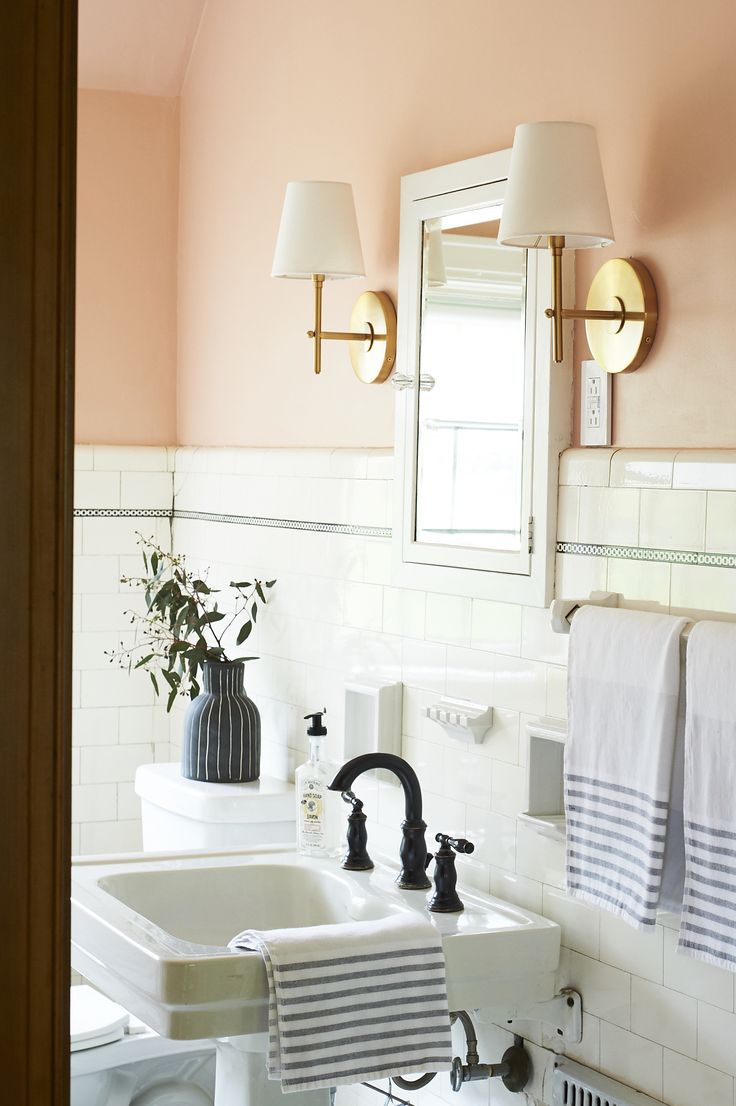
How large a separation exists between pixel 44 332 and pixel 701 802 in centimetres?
122

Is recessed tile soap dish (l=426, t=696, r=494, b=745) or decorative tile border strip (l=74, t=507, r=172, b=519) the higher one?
decorative tile border strip (l=74, t=507, r=172, b=519)

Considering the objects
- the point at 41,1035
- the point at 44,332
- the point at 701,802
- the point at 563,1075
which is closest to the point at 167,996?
the point at 563,1075

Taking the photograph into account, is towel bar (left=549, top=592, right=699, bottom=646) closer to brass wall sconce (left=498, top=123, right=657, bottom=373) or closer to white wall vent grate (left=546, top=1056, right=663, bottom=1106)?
brass wall sconce (left=498, top=123, right=657, bottom=373)

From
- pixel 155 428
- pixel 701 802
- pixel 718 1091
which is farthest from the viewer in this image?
pixel 155 428

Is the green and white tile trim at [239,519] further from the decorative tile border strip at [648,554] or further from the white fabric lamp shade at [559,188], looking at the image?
the white fabric lamp shade at [559,188]

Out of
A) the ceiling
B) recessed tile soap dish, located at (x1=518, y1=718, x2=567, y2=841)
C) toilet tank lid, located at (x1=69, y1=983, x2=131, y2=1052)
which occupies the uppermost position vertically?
the ceiling

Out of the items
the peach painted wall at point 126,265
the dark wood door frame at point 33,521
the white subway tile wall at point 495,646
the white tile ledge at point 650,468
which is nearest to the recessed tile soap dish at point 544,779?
the white subway tile wall at point 495,646

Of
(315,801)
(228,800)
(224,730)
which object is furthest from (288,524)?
(315,801)

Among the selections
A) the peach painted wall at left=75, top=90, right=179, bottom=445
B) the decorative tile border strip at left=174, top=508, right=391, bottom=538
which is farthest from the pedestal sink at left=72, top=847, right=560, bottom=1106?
the peach painted wall at left=75, top=90, right=179, bottom=445

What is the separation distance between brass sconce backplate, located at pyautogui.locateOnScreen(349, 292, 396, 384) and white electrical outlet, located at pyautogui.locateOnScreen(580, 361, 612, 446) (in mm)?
587

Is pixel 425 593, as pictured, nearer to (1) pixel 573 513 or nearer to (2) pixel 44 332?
(1) pixel 573 513

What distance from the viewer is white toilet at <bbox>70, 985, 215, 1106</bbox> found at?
2.90m

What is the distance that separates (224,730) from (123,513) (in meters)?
0.98

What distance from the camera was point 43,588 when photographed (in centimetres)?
79
